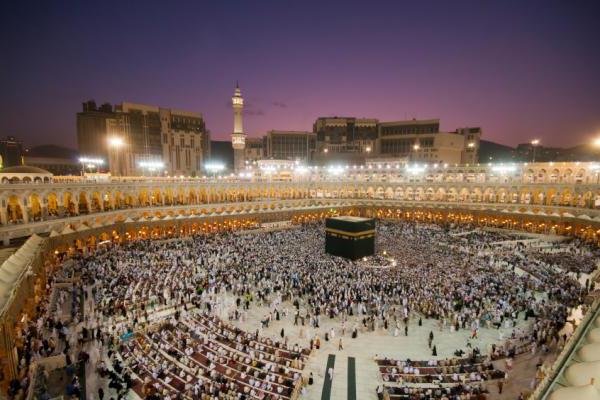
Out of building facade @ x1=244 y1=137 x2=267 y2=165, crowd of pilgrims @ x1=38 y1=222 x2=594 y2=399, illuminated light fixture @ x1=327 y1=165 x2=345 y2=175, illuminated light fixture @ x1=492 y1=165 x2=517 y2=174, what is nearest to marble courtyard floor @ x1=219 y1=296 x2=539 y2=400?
crowd of pilgrims @ x1=38 y1=222 x2=594 y2=399

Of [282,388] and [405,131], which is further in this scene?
[405,131]

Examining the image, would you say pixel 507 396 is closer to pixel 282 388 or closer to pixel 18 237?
pixel 282 388

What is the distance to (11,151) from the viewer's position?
60.2 metres

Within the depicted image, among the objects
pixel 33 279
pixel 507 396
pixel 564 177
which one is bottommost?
pixel 507 396

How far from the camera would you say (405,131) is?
2571 inches

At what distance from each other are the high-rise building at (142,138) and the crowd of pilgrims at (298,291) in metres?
34.0

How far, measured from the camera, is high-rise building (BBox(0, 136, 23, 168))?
190ft

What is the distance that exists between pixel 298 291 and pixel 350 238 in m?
8.81

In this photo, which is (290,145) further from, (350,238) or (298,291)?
(298,291)

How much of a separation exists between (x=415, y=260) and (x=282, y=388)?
15.7 metres

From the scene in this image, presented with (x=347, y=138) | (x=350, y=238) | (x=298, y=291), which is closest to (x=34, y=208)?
(x=298, y=291)

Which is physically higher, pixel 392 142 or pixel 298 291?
pixel 392 142

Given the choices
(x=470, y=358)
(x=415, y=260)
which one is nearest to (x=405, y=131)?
(x=415, y=260)

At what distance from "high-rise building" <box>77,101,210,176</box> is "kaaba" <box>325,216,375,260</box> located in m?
35.0
